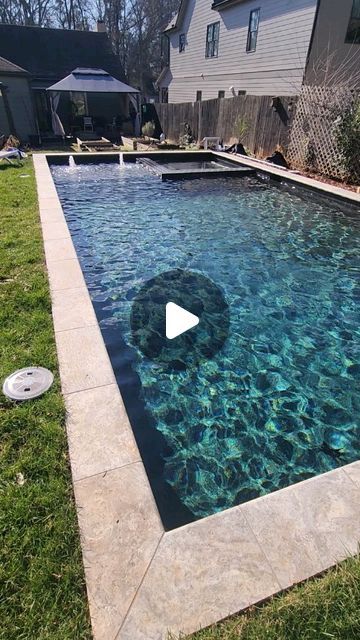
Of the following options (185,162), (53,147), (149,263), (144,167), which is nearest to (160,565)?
(149,263)

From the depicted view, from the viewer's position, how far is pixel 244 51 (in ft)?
60.0

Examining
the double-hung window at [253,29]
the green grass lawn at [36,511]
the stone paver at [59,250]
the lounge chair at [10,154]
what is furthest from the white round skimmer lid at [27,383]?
the double-hung window at [253,29]

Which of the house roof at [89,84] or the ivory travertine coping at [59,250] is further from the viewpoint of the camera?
the house roof at [89,84]

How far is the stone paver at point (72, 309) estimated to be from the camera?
3834mm

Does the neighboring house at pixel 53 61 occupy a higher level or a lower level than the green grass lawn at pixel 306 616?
higher

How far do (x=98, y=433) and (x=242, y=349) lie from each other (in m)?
2.01

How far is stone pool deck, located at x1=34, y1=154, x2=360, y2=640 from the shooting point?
1751mm

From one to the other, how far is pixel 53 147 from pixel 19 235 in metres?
13.4

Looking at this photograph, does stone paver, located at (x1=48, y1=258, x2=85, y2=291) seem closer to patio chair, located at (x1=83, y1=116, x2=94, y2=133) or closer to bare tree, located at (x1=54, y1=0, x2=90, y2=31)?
patio chair, located at (x1=83, y1=116, x2=94, y2=133)

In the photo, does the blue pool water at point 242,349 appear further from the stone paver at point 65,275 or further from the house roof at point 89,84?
the house roof at point 89,84

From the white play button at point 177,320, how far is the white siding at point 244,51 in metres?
14.2

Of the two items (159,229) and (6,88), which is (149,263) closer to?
(159,229)

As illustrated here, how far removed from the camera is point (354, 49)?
1462 centimetres

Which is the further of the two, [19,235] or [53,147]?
[53,147]
